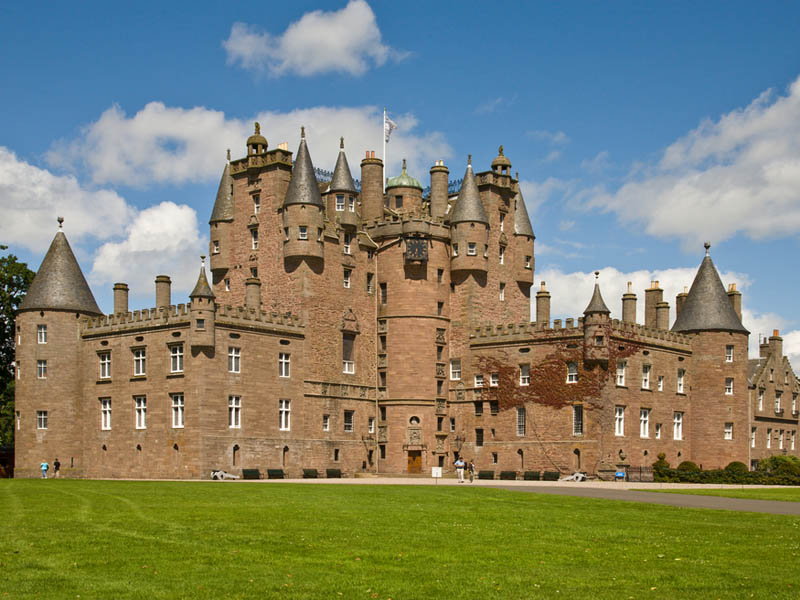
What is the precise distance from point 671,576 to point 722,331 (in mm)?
54475

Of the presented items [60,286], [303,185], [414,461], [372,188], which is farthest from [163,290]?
[414,461]

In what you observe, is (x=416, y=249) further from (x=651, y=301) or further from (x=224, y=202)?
(x=651, y=301)

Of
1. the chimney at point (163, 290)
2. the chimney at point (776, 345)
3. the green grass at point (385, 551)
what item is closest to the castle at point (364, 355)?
the chimney at point (163, 290)

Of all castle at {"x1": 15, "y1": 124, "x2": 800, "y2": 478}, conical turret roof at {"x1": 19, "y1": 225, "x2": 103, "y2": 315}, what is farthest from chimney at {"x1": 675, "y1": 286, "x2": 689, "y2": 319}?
conical turret roof at {"x1": 19, "y1": 225, "x2": 103, "y2": 315}

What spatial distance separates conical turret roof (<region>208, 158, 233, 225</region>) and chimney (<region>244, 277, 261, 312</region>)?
7.28m

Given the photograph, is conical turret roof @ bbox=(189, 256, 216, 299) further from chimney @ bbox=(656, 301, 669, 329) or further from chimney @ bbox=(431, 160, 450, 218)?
chimney @ bbox=(656, 301, 669, 329)

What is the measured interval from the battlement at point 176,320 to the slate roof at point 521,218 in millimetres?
19310

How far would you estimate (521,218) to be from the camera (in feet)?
243

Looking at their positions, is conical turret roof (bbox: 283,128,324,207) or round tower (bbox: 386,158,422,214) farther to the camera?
round tower (bbox: 386,158,422,214)

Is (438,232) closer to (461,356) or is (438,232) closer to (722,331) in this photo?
(461,356)

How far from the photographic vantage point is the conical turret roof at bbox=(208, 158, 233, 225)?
69125 mm

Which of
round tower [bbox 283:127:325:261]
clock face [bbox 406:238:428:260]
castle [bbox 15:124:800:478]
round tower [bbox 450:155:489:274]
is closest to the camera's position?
castle [bbox 15:124:800:478]

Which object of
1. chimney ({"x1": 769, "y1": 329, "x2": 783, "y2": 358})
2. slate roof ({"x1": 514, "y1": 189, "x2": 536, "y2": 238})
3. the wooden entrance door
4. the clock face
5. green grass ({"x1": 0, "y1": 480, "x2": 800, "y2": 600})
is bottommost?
the wooden entrance door

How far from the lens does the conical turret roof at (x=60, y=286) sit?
6444 cm
